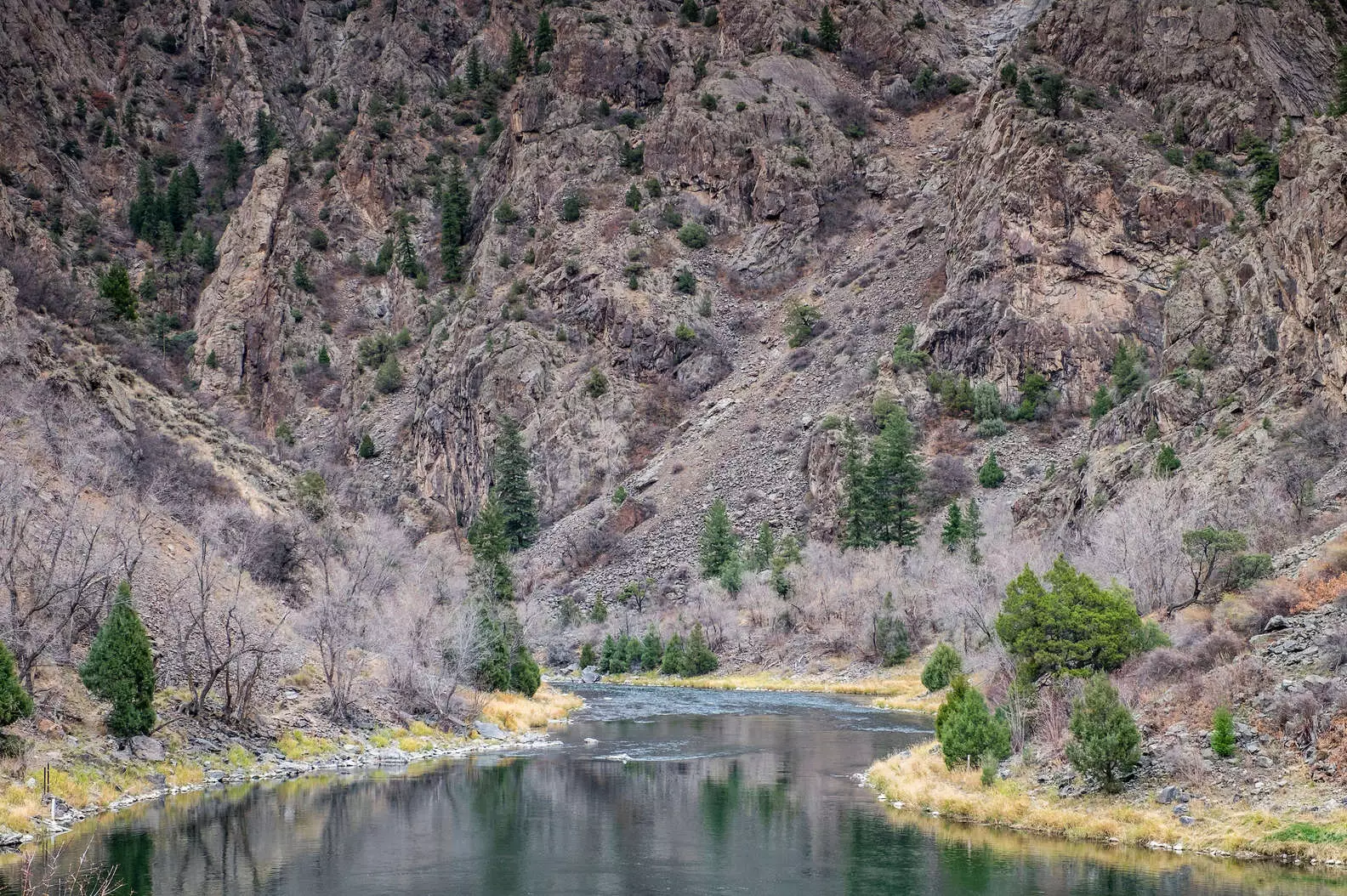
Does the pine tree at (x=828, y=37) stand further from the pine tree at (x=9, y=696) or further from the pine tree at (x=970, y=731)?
the pine tree at (x=9, y=696)

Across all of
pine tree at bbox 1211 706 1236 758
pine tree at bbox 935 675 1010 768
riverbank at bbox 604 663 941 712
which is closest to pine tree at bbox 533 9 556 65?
riverbank at bbox 604 663 941 712

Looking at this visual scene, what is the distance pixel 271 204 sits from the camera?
477ft

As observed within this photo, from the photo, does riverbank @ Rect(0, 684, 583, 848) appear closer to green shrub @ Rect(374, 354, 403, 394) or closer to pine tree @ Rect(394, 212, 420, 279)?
green shrub @ Rect(374, 354, 403, 394)

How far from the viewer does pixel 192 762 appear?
116 feet

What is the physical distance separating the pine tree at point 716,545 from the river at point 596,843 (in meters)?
51.7

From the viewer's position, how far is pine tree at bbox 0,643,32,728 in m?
27.9

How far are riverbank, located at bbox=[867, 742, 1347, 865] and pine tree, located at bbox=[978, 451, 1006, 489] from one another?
58537mm

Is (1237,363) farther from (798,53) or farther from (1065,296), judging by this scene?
(798,53)

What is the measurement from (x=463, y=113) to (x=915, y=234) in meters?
70.0

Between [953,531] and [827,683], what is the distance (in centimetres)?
1512

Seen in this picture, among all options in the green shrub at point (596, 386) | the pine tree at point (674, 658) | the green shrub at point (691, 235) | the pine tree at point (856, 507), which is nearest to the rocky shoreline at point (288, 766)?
the pine tree at point (674, 658)

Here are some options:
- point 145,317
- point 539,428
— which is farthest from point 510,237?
point 145,317

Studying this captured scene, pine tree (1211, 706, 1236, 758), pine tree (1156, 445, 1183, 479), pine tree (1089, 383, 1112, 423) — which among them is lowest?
pine tree (1211, 706, 1236, 758)

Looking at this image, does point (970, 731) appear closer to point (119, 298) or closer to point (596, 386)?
point (119, 298)
